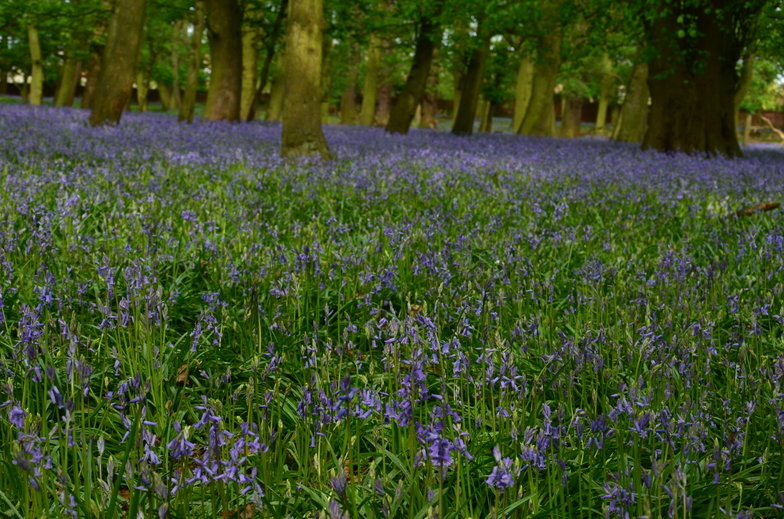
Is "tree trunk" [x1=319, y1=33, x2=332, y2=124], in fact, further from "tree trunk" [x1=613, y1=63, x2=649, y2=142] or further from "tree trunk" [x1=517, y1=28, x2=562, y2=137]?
"tree trunk" [x1=613, y1=63, x2=649, y2=142]

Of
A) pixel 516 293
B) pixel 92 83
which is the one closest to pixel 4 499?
pixel 516 293

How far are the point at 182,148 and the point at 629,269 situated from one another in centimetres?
849

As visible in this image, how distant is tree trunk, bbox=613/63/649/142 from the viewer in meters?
27.0

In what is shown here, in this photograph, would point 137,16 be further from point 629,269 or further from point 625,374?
point 625,374

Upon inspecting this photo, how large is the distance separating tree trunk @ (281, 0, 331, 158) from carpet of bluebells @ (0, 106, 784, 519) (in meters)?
1.92

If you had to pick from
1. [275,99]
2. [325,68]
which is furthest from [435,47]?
[275,99]

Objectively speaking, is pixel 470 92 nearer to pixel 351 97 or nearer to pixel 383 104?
pixel 351 97

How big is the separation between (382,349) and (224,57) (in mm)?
19230

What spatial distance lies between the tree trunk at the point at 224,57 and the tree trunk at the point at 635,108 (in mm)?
15200

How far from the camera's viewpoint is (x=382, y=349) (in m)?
3.15

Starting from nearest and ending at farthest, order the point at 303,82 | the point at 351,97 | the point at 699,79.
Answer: the point at 303,82 → the point at 699,79 → the point at 351,97

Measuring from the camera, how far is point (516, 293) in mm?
3668

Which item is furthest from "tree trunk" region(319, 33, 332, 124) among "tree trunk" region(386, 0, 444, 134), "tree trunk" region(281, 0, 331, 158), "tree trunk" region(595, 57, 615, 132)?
"tree trunk" region(281, 0, 331, 158)

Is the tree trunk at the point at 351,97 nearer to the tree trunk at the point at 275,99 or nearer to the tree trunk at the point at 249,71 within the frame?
the tree trunk at the point at 275,99
